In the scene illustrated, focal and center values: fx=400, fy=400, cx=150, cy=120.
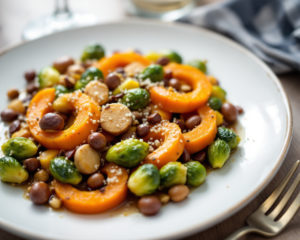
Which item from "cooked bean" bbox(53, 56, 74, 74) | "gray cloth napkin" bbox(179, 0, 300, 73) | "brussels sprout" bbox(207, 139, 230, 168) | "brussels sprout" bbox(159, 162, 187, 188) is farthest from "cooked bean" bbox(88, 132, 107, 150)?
"gray cloth napkin" bbox(179, 0, 300, 73)

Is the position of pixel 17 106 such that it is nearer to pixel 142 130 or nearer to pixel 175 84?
pixel 142 130

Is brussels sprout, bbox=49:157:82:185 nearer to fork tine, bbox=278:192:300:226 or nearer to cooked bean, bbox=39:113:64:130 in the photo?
cooked bean, bbox=39:113:64:130

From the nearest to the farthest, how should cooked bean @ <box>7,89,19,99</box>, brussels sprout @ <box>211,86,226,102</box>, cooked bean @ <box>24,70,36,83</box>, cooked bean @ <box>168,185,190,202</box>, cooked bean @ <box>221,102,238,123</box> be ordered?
cooked bean @ <box>168,185,190,202</box> → cooked bean @ <box>221,102,238,123</box> → brussels sprout @ <box>211,86,226,102</box> → cooked bean @ <box>7,89,19,99</box> → cooked bean @ <box>24,70,36,83</box>

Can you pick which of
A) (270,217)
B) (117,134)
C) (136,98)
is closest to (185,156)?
(117,134)

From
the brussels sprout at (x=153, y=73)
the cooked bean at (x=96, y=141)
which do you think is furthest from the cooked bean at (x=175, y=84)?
the cooked bean at (x=96, y=141)

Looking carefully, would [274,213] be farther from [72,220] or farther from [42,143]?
[42,143]

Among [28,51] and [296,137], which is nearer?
[296,137]

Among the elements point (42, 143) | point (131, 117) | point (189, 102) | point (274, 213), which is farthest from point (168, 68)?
point (274, 213)
